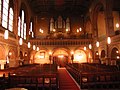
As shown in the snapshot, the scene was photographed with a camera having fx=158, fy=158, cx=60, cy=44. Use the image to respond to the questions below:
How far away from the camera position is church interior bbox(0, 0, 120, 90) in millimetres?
16995

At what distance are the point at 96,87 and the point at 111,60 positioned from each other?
10.9 metres

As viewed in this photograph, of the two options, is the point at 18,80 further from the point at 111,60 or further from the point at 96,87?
the point at 111,60

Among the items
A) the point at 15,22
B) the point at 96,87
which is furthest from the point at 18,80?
the point at 15,22

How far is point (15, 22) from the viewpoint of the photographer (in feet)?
58.5

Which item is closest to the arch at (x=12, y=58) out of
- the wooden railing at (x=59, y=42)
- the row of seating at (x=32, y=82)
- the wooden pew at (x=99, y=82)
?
the wooden railing at (x=59, y=42)

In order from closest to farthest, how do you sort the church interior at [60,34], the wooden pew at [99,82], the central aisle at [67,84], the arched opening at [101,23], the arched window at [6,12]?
the wooden pew at [99,82]
the central aisle at [67,84]
the arched window at [6,12]
the church interior at [60,34]
the arched opening at [101,23]

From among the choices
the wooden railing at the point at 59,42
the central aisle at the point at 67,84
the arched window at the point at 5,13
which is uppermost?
the arched window at the point at 5,13

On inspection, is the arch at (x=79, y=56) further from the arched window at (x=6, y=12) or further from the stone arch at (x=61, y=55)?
the arched window at (x=6, y=12)

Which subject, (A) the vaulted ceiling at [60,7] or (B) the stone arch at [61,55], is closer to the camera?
(A) the vaulted ceiling at [60,7]

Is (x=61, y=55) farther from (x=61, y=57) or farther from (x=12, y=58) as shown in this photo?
(x=12, y=58)

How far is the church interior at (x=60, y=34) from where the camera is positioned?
17.0 meters

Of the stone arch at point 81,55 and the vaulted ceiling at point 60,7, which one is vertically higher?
the vaulted ceiling at point 60,7

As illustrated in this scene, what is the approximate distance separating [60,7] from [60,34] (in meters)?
4.86

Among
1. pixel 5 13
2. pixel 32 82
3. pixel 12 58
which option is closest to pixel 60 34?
pixel 12 58
